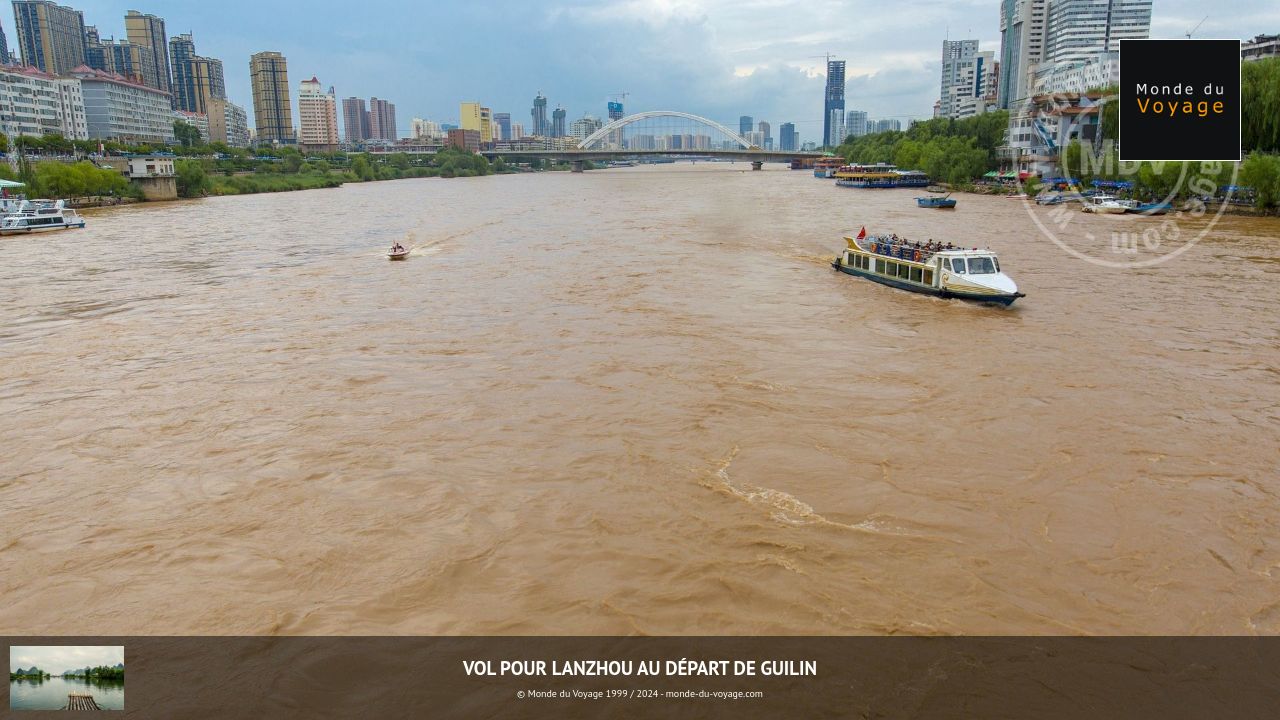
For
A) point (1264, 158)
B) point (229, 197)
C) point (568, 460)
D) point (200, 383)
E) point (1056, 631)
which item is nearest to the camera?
point (1056, 631)

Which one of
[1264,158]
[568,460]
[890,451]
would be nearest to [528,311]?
[568,460]

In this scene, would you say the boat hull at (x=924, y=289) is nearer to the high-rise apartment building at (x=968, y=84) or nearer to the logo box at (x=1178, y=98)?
the logo box at (x=1178, y=98)
